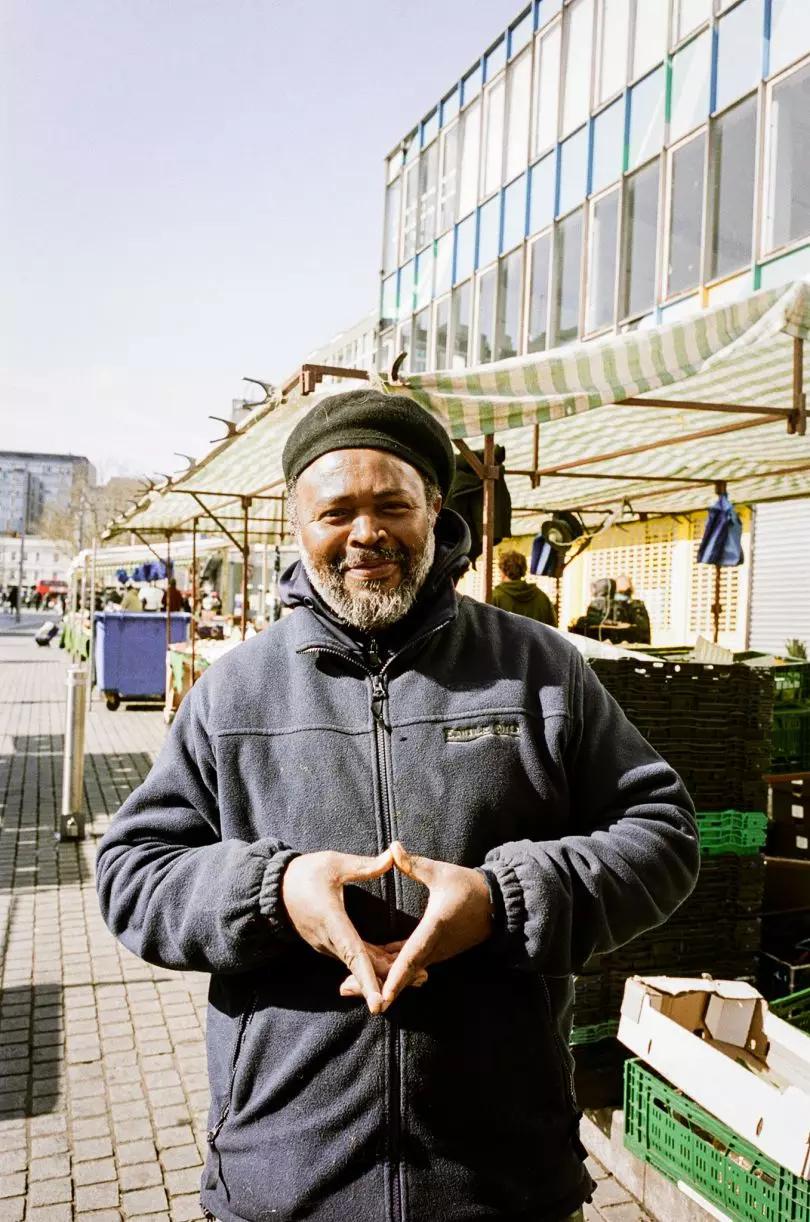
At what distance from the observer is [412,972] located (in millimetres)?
1351

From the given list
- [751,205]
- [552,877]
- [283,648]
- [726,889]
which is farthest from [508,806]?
[751,205]

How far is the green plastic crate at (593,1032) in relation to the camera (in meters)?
3.59

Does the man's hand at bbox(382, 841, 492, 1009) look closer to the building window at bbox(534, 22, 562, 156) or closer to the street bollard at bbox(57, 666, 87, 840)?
the street bollard at bbox(57, 666, 87, 840)

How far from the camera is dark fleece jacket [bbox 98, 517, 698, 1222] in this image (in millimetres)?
1459

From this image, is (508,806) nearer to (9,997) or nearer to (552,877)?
(552,877)

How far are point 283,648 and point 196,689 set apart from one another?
0.60 feet

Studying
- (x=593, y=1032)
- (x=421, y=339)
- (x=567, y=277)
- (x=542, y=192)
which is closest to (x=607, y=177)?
(x=567, y=277)

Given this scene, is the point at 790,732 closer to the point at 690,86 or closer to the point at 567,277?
the point at 690,86

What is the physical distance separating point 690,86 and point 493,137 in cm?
→ 779

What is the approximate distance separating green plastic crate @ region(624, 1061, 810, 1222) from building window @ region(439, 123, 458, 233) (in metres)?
24.4

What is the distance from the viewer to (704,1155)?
2842mm

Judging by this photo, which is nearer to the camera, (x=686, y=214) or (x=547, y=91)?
(x=686, y=214)

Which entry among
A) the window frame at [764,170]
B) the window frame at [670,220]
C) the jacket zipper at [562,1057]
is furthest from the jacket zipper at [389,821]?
the window frame at [670,220]

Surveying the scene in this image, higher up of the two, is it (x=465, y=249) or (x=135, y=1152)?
(x=465, y=249)
